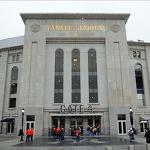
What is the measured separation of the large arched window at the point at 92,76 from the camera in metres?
46.2

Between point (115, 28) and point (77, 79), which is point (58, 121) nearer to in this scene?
point (77, 79)

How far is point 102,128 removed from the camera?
4450 cm

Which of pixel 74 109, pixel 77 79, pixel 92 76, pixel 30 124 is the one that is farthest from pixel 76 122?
pixel 92 76

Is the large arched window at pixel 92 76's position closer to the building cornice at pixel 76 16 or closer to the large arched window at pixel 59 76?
the large arched window at pixel 59 76

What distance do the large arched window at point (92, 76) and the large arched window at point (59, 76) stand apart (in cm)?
565

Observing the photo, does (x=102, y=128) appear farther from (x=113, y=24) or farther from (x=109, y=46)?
(x=113, y=24)

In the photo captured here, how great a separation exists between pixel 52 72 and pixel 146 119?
20.9m

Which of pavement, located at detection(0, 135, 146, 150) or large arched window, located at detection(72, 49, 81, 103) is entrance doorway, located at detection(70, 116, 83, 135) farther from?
pavement, located at detection(0, 135, 146, 150)

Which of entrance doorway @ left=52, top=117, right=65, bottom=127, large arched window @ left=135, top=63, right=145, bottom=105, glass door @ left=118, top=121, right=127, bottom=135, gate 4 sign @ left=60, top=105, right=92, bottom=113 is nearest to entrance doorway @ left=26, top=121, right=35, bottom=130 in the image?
entrance doorway @ left=52, top=117, right=65, bottom=127

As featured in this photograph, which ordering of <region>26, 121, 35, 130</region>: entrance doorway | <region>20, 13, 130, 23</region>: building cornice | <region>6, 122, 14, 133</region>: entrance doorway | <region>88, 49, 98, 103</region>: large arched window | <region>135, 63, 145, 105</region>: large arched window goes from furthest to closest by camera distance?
<region>135, 63, 145, 105</region>: large arched window < <region>6, 122, 14, 133</region>: entrance doorway < <region>20, 13, 130, 23</region>: building cornice < <region>88, 49, 98, 103</region>: large arched window < <region>26, 121, 35, 130</region>: entrance doorway

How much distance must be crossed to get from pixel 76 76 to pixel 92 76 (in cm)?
319

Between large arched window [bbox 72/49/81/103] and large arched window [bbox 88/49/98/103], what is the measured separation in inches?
89.2

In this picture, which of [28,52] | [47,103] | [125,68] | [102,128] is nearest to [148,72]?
[125,68]

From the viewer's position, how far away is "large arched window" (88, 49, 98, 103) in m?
46.2
